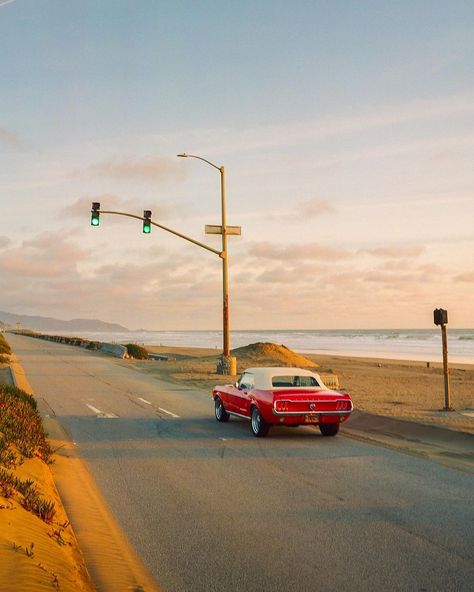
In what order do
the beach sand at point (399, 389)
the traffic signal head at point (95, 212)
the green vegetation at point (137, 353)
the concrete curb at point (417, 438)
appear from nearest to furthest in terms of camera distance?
the concrete curb at point (417, 438) < the beach sand at point (399, 389) < the traffic signal head at point (95, 212) < the green vegetation at point (137, 353)

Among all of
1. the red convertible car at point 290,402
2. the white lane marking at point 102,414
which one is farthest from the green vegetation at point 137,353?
the red convertible car at point 290,402

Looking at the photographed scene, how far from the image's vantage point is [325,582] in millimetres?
5777

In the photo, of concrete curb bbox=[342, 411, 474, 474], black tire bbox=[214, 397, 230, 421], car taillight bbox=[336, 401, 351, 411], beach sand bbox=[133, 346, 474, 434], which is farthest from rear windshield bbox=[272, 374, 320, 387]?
beach sand bbox=[133, 346, 474, 434]

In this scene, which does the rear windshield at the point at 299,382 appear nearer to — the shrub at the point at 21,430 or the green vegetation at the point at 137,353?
the shrub at the point at 21,430

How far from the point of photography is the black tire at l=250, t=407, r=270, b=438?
44.3 ft

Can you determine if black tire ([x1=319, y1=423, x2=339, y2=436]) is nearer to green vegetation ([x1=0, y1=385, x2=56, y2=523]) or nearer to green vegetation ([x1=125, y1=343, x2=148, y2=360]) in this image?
green vegetation ([x1=0, y1=385, x2=56, y2=523])

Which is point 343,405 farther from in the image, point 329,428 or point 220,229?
point 220,229

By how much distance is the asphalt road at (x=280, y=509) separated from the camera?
6.00 metres

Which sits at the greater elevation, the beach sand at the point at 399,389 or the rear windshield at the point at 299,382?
the rear windshield at the point at 299,382

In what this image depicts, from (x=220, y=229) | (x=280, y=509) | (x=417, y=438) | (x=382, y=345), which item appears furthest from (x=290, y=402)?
(x=382, y=345)

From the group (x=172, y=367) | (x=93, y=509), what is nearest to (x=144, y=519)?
(x=93, y=509)

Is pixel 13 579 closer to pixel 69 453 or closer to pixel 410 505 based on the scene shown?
pixel 410 505

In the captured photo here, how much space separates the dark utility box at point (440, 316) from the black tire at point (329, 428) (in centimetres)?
539

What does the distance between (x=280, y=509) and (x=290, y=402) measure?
5.11m
